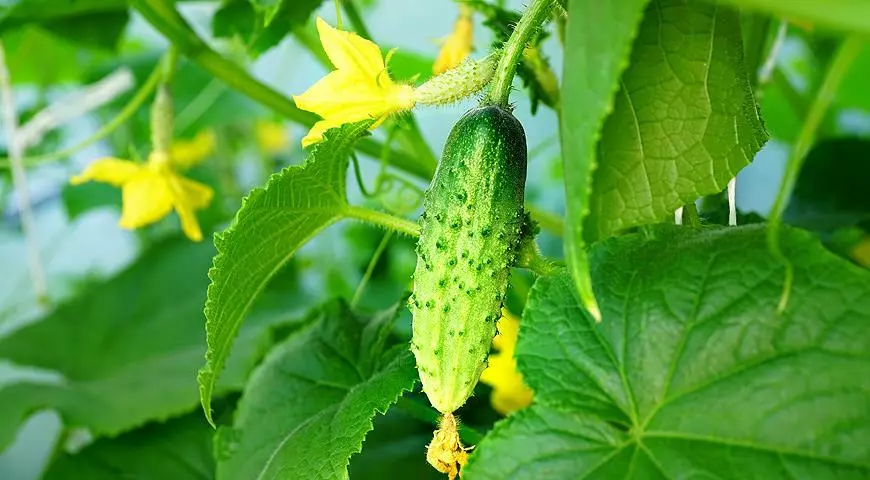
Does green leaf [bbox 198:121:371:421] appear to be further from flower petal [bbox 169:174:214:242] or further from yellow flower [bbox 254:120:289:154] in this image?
yellow flower [bbox 254:120:289:154]

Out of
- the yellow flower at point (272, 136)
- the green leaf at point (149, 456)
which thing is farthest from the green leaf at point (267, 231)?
the yellow flower at point (272, 136)

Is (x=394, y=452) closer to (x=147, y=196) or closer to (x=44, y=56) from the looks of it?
(x=147, y=196)

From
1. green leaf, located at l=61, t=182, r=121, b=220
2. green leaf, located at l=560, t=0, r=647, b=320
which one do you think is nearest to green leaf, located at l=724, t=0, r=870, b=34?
green leaf, located at l=560, t=0, r=647, b=320

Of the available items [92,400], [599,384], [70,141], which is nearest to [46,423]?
[70,141]

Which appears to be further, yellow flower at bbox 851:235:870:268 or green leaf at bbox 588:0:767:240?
yellow flower at bbox 851:235:870:268

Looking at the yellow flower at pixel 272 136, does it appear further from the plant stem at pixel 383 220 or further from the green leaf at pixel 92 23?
the plant stem at pixel 383 220
